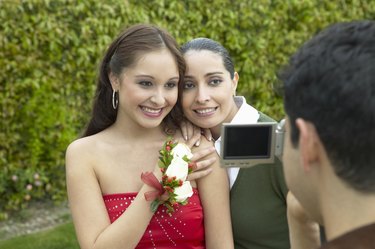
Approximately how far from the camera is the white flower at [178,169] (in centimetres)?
291

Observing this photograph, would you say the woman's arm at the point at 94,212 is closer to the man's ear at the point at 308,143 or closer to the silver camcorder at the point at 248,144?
the silver camcorder at the point at 248,144

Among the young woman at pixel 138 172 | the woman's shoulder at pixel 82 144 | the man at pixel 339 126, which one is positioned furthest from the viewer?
the woman's shoulder at pixel 82 144

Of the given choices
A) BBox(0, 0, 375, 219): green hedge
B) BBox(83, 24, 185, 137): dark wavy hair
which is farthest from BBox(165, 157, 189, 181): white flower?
BBox(0, 0, 375, 219): green hedge

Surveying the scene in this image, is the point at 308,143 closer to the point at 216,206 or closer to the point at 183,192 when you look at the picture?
the point at 183,192

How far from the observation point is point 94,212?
304 cm

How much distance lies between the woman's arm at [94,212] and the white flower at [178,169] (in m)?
0.11

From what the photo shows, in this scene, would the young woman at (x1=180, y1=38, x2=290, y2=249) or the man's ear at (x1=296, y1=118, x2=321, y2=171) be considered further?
the young woman at (x1=180, y1=38, x2=290, y2=249)

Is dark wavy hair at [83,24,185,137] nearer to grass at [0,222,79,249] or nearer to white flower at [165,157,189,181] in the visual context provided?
white flower at [165,157,189,181]

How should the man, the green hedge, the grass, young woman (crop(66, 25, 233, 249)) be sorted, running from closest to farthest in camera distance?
the man
young woman (crop(66, 25, 233, 249))
the grass
the green hedge

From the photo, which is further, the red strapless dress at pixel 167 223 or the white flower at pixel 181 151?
the red strapless dress at pixel 167 223

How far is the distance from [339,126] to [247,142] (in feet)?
2.63

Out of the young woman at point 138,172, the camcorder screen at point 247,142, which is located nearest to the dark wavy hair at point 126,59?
the young woman at point 138,172

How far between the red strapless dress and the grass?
2.56 meters

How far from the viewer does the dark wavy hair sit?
3092 mm
